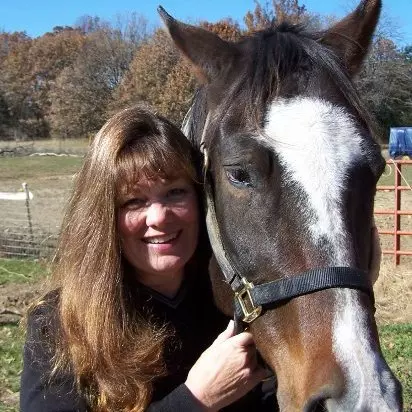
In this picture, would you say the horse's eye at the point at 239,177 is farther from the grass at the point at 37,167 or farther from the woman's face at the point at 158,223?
the grass at the point at 37,167

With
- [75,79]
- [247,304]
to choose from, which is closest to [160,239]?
[247,304]

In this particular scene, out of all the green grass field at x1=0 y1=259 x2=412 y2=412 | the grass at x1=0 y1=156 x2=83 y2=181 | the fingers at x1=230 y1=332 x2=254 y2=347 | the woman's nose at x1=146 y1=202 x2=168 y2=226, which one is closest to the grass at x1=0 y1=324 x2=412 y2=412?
the green grass field at x1=0 y1=259 x2=412 y2=412

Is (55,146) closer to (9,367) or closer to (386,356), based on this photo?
(9,367)

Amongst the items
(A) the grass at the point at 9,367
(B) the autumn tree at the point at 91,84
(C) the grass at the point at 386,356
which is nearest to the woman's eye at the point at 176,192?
(A) the grass at the point at 9,367

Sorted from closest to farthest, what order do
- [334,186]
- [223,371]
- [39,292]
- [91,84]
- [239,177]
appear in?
[334,186] → [239,177] → [223,371] → [39,292] → [91,84]

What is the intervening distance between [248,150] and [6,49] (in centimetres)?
5588

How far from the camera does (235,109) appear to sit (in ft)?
6.28

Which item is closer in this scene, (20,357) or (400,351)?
(20,357)

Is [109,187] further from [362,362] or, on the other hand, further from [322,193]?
[362,362]

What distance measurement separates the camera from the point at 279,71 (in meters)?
1.89

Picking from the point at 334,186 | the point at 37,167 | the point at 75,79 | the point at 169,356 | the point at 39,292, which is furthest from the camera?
the point at 75,79

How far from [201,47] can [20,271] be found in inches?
289

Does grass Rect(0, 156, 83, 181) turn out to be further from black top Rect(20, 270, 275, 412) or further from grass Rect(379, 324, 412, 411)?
black top Rect(20, 270, 275, 412)

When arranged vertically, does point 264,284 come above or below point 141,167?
below
